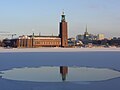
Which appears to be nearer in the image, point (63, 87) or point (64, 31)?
point (63, 87)

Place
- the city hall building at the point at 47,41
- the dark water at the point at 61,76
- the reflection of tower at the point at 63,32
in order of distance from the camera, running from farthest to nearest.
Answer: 1. the city hall building at the point at 47,41
2. the reflection of tower at the point at 63,32
3. the dark water at the point at 61,76

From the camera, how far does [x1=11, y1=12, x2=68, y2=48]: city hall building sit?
102500mm

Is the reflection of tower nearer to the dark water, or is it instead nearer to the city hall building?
the city hall building

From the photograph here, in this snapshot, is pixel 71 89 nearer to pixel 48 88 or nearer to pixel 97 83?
pixel 48 88

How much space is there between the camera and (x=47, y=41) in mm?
105750

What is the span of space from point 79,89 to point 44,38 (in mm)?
92735

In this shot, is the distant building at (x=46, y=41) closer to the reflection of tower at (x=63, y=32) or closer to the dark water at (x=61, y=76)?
the reflection of tower at (x=63, y=32)

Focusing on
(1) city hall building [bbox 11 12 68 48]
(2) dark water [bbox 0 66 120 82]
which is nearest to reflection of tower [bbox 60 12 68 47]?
(1) city hall building [bbox 11 12 68 48]

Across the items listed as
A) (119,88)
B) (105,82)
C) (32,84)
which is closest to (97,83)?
(105,82)

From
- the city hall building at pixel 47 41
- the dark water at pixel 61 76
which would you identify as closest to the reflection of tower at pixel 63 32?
the city hall building at pixel 47 41

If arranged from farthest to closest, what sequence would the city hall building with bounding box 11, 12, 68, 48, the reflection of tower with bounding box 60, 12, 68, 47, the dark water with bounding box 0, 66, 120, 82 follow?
the city hall building with bounding box 11, 12, 68, 48, the reflection of tower with bounding box 60, 12, 68, 47, the dark water with bounding box 0, 66, 120, 82

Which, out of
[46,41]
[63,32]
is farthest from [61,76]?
[46,41]

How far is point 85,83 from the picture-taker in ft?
49.9

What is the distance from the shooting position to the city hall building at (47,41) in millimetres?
102500
